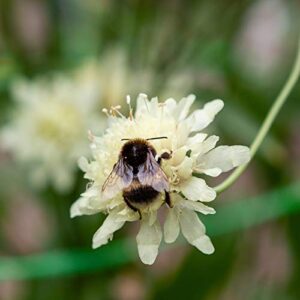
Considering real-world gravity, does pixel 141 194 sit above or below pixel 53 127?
above

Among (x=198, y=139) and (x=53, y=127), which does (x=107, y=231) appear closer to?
(x=198, y=139)

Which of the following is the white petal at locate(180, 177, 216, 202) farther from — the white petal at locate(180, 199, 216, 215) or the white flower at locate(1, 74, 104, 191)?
the white flower at locate(1, 74, 104, 191)

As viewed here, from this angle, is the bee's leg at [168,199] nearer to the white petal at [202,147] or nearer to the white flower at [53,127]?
the white petal at [202,147]

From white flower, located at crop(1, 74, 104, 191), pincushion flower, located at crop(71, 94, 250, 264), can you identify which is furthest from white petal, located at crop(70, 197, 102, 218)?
white flower, located at crop(1, 74, 104, 191)

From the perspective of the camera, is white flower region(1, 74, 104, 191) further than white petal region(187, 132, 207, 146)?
Yes

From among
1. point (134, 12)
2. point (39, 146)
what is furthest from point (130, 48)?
point (39, 146)

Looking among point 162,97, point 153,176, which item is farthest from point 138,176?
point 162,97

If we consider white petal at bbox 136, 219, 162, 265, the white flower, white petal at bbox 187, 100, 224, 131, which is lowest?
the white flower
